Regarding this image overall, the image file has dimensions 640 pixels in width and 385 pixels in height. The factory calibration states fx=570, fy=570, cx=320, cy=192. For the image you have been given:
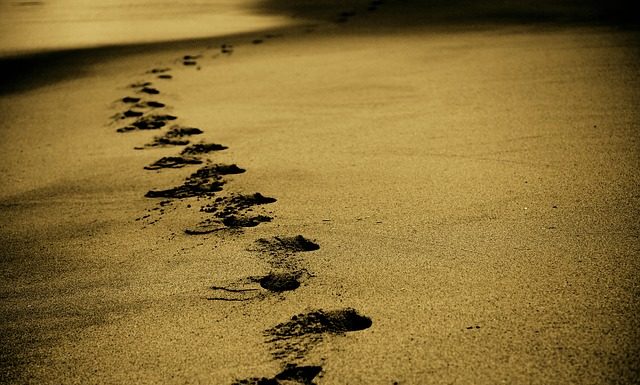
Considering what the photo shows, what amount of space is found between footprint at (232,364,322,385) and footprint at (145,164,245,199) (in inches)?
41.4

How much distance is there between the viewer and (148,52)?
588cm

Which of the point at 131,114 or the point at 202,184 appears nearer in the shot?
the point at 202,184

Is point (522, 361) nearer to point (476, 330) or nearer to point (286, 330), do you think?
point (476, 330)

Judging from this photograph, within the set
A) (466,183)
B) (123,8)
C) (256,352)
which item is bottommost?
(256,352)

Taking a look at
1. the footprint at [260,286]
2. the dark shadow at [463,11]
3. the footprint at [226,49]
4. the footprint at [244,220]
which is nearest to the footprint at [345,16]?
the dark shadow at [463,11]

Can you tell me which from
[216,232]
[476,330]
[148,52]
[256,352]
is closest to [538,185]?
[476,330]

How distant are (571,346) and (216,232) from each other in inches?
42.0

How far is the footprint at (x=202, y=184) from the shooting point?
2133 millimetres

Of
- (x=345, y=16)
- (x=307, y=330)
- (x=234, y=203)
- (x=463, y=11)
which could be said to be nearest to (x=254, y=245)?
(x=234, y=203)

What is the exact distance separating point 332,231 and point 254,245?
0.82 ft

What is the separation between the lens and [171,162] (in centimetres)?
247

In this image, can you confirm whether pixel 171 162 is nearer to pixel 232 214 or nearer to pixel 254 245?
pixel 232 214

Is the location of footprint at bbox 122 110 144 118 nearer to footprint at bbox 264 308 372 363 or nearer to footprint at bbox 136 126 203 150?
footprint at bbox 136 126 203 150

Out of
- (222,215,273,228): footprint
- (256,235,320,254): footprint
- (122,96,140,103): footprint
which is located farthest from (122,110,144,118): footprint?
(256,235,320,254): footprint
